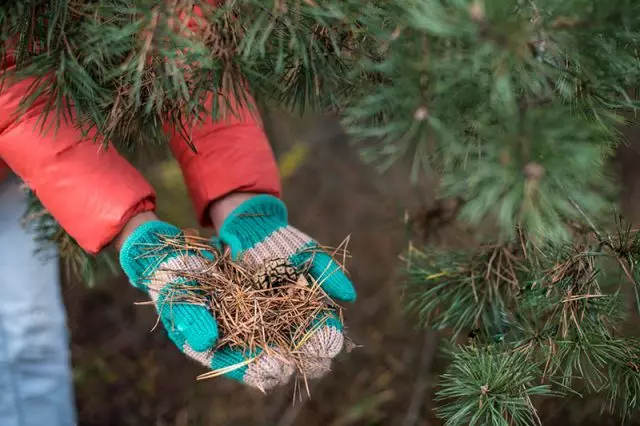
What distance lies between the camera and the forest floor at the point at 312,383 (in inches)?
60.2

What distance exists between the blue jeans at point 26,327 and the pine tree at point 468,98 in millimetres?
322

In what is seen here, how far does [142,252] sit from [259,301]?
0.50 feet

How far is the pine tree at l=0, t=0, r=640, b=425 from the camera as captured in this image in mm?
441

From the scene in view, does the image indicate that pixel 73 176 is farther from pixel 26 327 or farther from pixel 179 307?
pixel 26 327

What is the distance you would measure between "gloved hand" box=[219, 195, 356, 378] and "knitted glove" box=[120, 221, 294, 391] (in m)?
0.05

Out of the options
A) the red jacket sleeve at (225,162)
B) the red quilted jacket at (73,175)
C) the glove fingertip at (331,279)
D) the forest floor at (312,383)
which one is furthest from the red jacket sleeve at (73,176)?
the forest floor at (312,383)

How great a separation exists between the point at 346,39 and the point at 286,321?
1.07 feet

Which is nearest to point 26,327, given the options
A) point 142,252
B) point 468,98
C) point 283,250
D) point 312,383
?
point 142,252

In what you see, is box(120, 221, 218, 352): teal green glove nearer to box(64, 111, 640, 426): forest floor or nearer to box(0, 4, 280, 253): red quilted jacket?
box(0, 4, 280, 253): red quilted jacket

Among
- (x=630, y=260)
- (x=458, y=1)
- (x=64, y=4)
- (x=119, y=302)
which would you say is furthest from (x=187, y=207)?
(x=458, y=1)

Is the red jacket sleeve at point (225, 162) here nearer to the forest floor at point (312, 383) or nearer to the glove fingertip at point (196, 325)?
the glove fingertip at point (196, 325)

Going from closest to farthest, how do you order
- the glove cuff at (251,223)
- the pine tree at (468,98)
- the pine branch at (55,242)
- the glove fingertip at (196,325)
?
the pine tree at (468,98)
the glove fingertip at (196,325)
the glove cuff at (251,223)
the pine branch at (55,242)

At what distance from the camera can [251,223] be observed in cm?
86

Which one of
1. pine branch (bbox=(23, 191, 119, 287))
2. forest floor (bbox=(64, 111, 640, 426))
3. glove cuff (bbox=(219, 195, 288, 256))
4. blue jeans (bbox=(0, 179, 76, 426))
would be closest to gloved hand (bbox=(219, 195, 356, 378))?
Answer: glove cuff (bbox=(219, 195, 288, 256))
